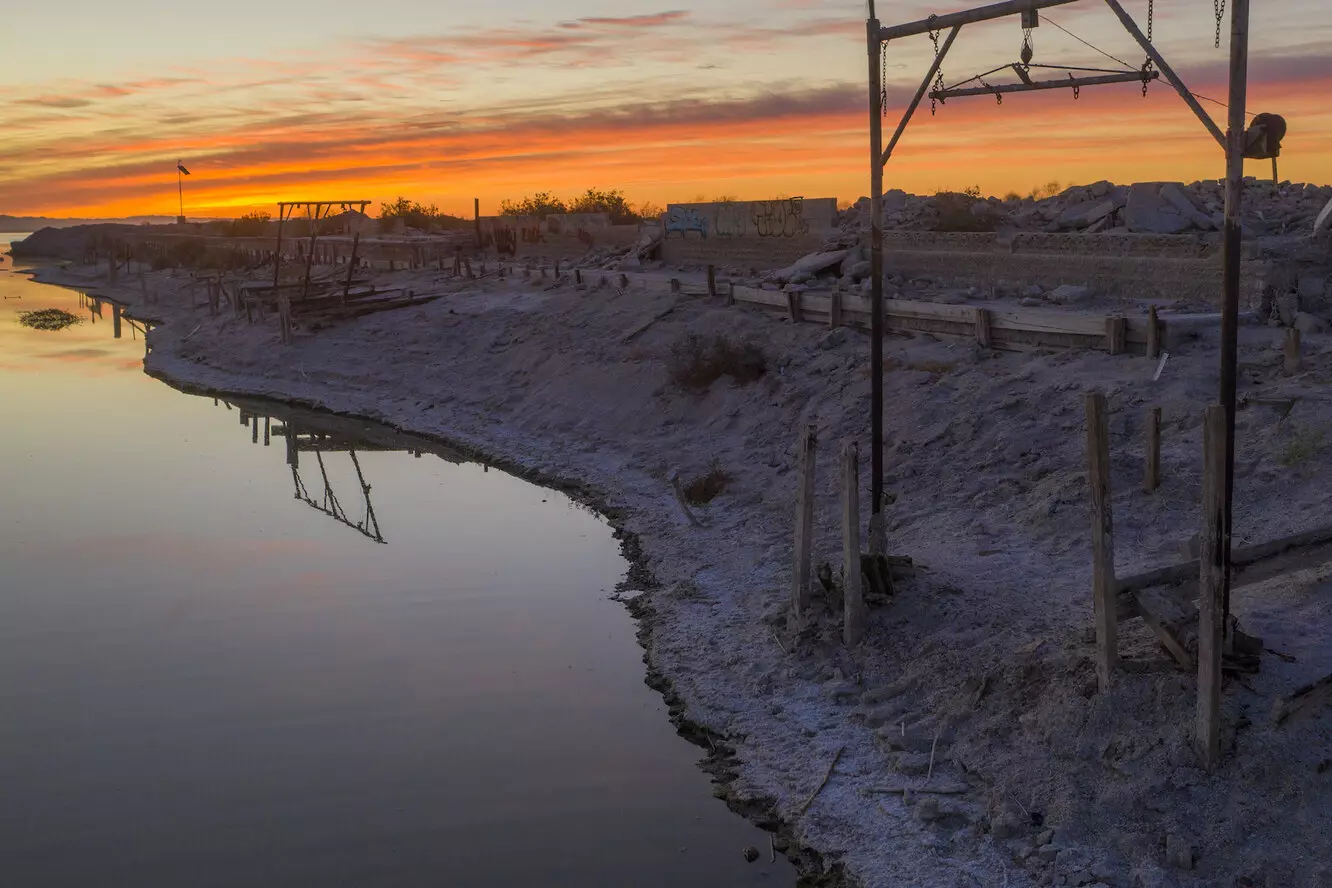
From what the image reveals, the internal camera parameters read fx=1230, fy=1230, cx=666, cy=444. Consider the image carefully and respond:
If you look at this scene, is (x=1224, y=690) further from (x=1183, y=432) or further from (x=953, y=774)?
(x=1183, y=432)

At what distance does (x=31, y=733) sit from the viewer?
37.3 ft

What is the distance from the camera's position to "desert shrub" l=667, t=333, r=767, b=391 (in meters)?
23.0

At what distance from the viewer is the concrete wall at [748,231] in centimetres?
3394

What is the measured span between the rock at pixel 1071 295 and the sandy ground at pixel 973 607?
12.9 feet

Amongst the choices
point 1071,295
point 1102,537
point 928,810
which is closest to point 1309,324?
point 1071,295

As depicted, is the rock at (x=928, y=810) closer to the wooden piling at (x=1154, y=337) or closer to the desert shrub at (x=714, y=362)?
the wooden piling at (x=1154, y=337)

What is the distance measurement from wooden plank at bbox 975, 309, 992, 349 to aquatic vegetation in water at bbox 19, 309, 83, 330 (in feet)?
156

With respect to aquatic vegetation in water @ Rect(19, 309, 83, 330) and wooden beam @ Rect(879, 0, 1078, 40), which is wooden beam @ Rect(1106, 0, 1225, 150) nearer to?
wooden beam @ Rect(879, 0, 1078, 40)

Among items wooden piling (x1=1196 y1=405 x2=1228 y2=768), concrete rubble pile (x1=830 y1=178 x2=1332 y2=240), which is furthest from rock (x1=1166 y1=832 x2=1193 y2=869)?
concrete rubble pile (x1=830 y1=178 x2=1332 y2=240)

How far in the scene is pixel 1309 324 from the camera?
17.6m

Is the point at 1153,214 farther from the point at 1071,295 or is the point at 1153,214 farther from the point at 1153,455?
the point at 1153,455

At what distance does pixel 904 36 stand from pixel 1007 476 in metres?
6.11

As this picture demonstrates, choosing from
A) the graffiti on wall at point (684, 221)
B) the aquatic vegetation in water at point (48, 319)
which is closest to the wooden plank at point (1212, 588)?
the graffiti on wall at point (684, 221)

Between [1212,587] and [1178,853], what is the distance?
5.48 feet
